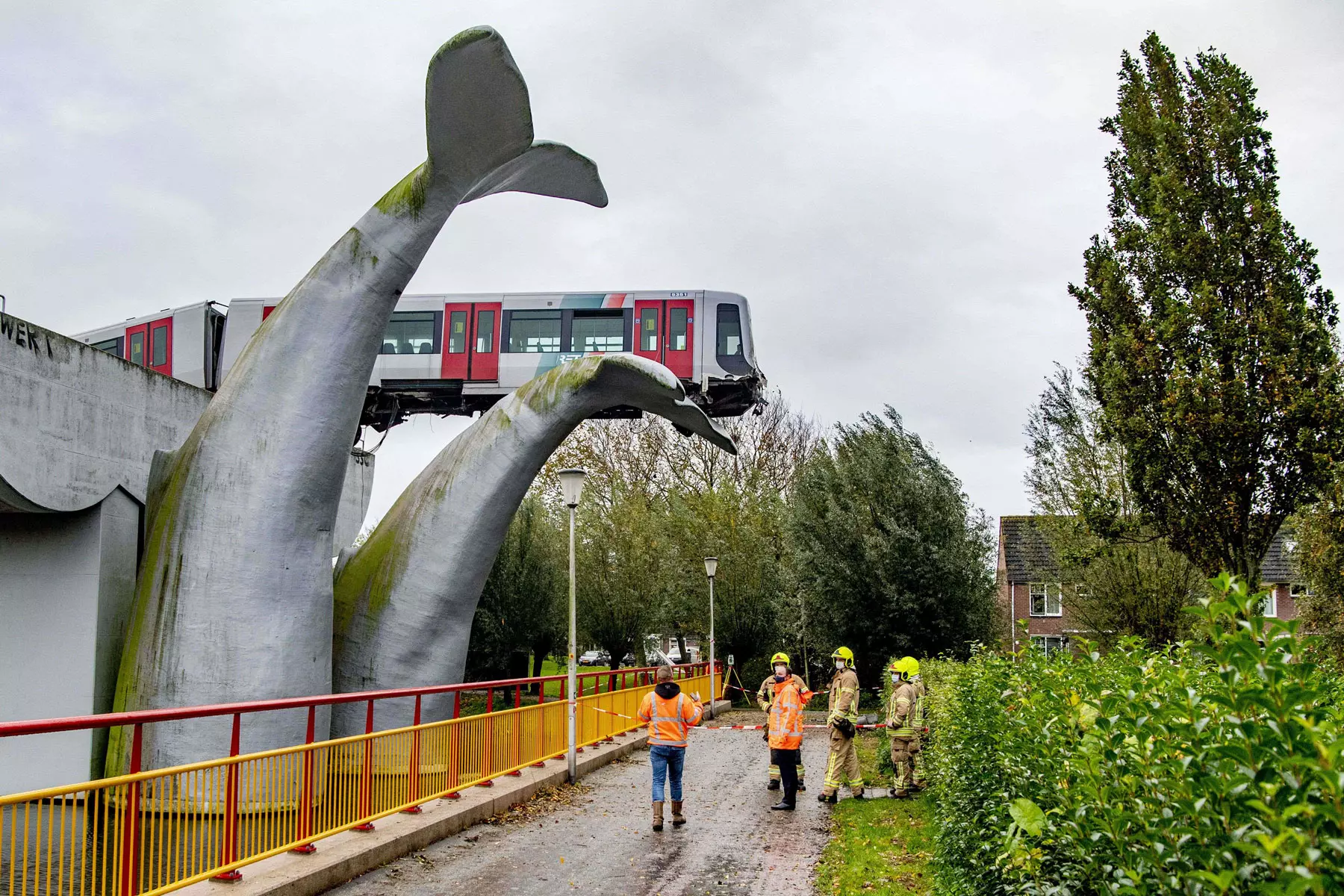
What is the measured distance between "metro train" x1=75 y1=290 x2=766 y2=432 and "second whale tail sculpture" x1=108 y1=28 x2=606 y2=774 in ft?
45.1

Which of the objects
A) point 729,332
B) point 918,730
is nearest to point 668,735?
point 918,730

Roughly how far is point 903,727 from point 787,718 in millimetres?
1568

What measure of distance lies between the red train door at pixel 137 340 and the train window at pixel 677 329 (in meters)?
12.9

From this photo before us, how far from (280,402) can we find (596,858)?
6.24m

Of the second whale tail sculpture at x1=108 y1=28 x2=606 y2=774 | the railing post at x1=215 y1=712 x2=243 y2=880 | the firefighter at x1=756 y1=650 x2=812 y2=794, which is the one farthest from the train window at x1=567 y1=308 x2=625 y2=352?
the railing post at x1=215 y1=712 x2=243 y2=880

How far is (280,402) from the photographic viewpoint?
1242 centimetres

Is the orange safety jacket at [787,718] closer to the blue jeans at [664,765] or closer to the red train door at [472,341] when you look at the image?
the blue jeans at [664,765]

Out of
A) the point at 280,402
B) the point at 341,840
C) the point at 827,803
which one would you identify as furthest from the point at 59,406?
the point at 827,803

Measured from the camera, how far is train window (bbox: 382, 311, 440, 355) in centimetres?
2777

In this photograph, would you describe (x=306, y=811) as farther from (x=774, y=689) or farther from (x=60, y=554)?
(x=60, y=554)

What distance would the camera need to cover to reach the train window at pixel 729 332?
1070 inches

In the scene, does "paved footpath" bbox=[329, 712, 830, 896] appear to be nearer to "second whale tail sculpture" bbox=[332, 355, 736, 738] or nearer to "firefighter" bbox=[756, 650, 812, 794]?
"firefighter" bbox=[756, 650, 812, 794]

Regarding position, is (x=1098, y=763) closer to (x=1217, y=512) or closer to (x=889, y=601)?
(x=1217, y=512)

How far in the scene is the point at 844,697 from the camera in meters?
12.6
